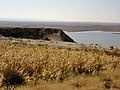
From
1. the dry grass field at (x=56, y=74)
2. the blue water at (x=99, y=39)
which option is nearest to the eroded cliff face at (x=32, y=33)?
the blue water at (x=99, y=39)

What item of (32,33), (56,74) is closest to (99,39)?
(32,33)

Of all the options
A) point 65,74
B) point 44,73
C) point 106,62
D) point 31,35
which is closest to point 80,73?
point 65,74

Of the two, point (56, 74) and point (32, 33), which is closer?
point (56, 74)

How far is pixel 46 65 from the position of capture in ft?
40.1

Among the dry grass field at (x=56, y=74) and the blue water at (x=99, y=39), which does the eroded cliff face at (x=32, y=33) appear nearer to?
the blue water at (x=99, y=39)

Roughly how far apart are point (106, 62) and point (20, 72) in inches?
180

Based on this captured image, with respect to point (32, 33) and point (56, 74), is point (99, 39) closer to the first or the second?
point (32, 33)

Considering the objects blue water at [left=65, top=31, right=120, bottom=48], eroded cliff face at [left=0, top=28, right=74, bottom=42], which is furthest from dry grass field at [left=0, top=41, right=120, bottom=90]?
eroded cliff face at [left=0, top=28, right=74, bottom=42]

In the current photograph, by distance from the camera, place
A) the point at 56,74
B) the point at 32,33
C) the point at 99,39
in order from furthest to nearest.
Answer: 1. the point at 99,39
2. the point at 32,33
3. the point at 56,74

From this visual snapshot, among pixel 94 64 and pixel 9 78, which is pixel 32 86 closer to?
pixel 9 78

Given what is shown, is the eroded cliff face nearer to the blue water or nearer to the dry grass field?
the blue water

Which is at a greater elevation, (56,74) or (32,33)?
(56,74)

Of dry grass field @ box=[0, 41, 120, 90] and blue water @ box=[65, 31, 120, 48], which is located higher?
dry grass field @ box=[0, 41, 120, 90]

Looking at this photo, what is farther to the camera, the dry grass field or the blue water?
the blue water
